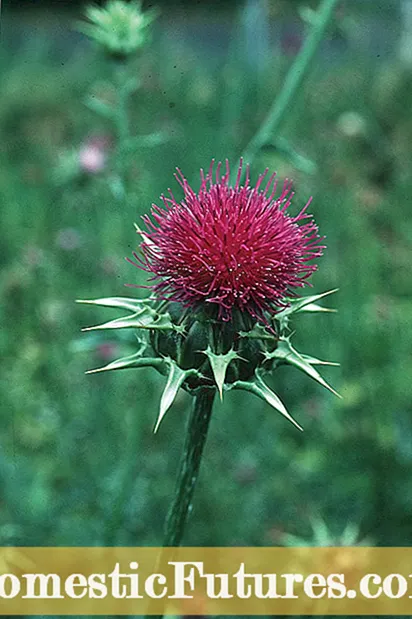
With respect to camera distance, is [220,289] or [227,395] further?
[227,395]

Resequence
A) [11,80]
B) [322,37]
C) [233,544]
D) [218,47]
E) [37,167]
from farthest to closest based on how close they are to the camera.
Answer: [218,47] → [11,80] → [37,167] → [233,544] → [322,37]

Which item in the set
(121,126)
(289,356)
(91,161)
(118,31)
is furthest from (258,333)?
(91,161)

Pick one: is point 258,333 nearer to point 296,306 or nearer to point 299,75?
point 296,306

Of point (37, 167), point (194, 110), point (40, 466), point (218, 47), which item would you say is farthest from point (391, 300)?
point (218, 47)

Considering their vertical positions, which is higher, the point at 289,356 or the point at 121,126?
the point at 121,126

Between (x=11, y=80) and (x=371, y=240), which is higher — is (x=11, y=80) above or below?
above

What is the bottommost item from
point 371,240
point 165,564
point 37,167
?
point 165,564

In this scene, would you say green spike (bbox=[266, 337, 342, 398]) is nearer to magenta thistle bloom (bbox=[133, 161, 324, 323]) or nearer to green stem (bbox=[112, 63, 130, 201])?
magenta thistle bloom (bbox=[133, 161, 324, 323])

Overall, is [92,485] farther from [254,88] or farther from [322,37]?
[254,88]
